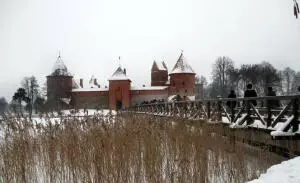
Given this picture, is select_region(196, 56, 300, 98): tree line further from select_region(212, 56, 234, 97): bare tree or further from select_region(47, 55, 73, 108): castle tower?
select_region(47, 55, 73, 108): castle tower

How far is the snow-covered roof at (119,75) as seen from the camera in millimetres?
51388

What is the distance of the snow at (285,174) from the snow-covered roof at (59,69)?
51.4 meters

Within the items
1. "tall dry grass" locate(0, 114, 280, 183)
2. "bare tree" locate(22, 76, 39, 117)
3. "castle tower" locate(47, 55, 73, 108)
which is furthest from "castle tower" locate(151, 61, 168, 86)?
"tall dry grass" locate(0, 114, 280, 183)

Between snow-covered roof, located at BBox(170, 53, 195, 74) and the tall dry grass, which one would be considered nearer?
the tall dry grass

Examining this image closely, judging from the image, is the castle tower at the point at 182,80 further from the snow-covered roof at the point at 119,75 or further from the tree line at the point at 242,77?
the snow-covered roof at the point at 119,75

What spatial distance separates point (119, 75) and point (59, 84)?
31.2 feet

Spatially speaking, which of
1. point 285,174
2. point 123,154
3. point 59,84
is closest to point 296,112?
point 285,174

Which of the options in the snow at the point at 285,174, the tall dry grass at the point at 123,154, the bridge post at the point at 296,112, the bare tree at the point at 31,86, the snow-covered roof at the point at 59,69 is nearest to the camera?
the snow at the point at 285,174

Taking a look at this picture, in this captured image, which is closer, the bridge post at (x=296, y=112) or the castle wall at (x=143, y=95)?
the bridge post at (x=296, y=112)

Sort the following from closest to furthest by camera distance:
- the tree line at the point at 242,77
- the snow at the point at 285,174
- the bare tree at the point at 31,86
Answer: the snow at the point at 285,174
the tree line at the point at 242,77
the bare tree at the point at 31,86

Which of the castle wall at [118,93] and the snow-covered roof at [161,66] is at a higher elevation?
the snow-covered roof at [161,66]

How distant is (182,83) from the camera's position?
172 ft

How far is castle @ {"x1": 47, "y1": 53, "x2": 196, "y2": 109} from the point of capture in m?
50.2

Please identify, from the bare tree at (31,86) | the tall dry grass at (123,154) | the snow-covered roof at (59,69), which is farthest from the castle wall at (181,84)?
the tall dry grass at (123,154)
